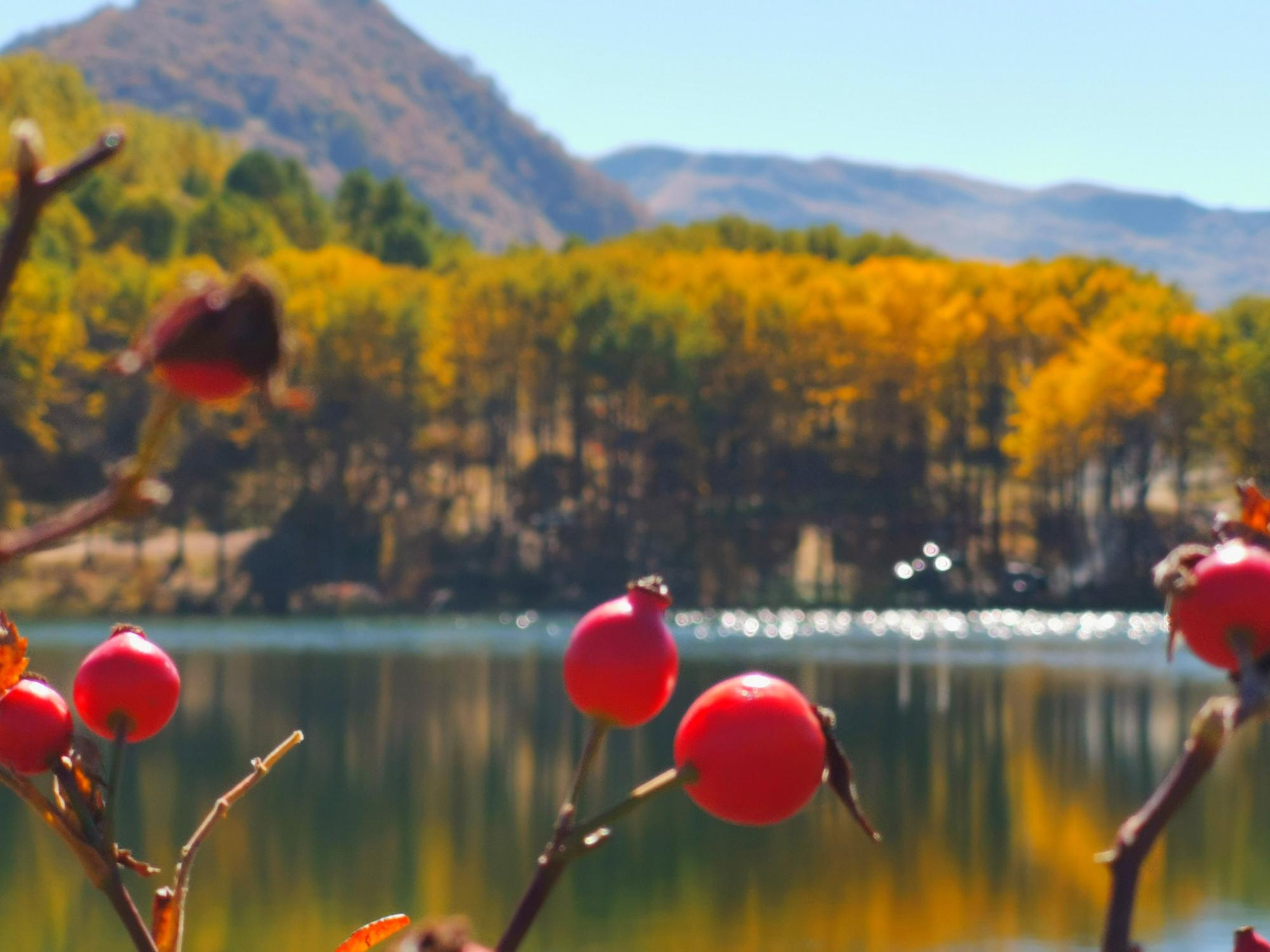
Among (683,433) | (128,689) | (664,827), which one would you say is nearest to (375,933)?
(128,689)

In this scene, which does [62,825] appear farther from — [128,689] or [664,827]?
[664,827]

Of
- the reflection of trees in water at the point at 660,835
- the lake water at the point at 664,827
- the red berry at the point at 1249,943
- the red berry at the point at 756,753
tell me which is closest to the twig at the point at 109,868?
the red berry at the point at 756,753

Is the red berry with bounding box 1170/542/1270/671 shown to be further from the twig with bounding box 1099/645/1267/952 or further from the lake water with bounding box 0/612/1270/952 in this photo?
the lake water with bounding box 0/612/1270/952

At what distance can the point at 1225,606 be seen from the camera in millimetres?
903

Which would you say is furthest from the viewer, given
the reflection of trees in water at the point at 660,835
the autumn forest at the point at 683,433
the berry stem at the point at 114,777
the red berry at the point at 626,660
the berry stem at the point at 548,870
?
the autumn forest at the point at 683,433

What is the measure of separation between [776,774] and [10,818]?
80.2 ft

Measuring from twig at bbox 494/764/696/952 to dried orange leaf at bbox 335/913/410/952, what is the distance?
218mm

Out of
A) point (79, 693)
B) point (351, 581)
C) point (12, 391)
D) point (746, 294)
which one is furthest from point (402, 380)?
point (79, 693)

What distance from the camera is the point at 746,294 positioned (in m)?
74.4

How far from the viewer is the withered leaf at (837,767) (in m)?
1.07

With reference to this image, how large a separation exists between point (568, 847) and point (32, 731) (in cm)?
47

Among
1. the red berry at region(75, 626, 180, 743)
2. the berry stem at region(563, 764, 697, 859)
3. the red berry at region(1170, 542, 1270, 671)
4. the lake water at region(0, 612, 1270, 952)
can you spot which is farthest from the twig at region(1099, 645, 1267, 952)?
the lake water at region(0, 612, 1270, 952)

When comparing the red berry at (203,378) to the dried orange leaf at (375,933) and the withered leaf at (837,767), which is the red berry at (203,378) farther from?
the dried orange leaf at (375,933)

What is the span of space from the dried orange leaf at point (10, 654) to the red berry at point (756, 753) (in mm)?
448
